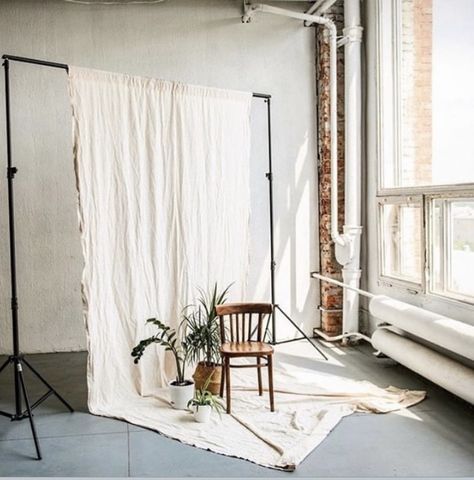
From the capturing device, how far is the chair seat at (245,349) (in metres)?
3.88

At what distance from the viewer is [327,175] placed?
237 inches

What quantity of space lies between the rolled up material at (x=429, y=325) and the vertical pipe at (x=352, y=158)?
2.42ft

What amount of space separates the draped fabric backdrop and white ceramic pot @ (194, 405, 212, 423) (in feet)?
2.16

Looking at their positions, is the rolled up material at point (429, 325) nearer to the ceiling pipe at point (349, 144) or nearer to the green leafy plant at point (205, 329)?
the ceiling pipe at point (349, 144)

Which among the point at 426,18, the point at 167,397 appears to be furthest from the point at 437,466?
the point at 426,18

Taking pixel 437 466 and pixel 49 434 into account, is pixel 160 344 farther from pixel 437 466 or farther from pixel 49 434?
pixel 437 466

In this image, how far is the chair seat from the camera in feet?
12.7

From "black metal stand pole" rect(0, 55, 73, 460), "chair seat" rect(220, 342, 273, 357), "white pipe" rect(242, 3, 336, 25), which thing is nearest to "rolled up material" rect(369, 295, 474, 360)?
"chair seat" rect(220, 342, 273, 357)

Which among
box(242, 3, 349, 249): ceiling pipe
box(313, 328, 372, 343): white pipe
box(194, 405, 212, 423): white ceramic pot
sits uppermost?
box(242, 3, 349, 249): ceiling pipe

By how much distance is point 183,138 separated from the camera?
4492mm

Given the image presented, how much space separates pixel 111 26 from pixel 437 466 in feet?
15.5

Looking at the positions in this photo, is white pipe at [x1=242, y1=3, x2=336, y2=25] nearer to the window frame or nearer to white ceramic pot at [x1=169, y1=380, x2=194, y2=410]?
the window frame

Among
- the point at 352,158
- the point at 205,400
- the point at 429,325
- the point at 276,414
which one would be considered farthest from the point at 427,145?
the point at 205,400

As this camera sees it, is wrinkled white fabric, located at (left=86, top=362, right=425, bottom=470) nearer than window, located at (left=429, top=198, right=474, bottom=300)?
Yes
